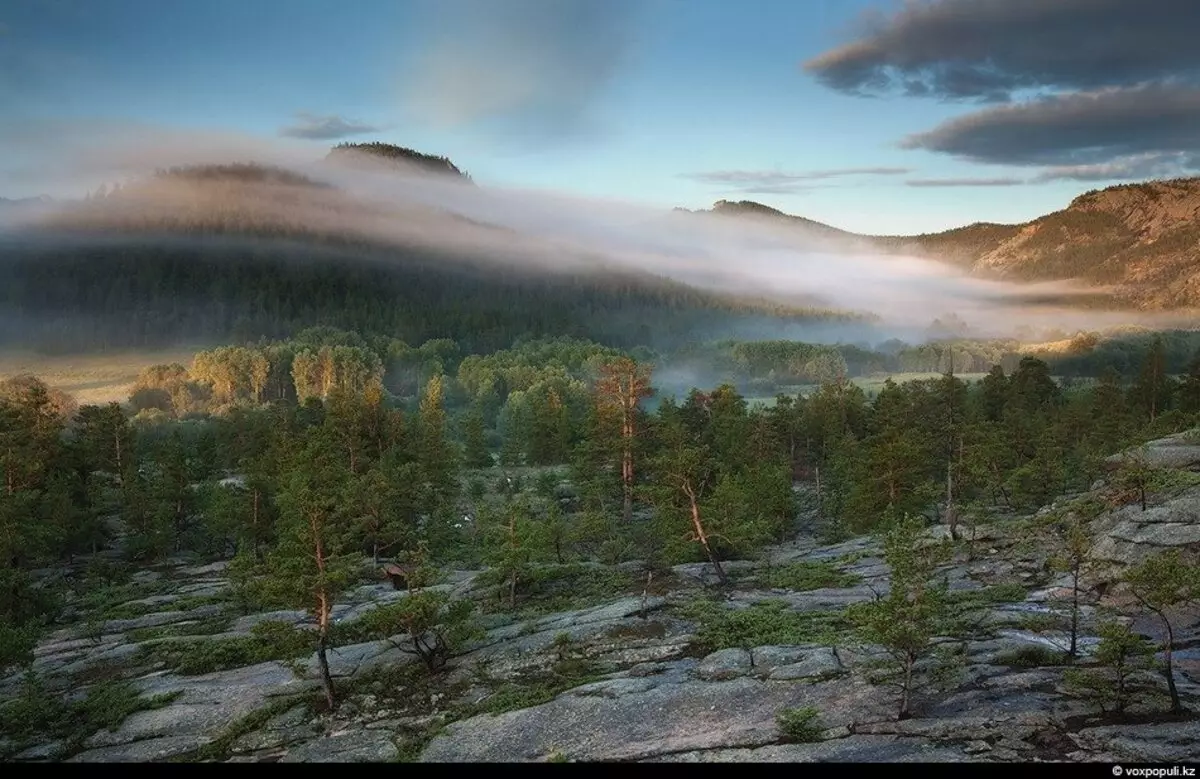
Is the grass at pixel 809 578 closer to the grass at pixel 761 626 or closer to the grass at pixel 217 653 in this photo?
the grass at pixel 761 626

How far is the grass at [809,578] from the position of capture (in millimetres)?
51062

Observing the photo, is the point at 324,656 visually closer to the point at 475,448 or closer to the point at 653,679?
the point at 653,679

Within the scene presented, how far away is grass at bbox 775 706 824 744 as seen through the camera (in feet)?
89.3

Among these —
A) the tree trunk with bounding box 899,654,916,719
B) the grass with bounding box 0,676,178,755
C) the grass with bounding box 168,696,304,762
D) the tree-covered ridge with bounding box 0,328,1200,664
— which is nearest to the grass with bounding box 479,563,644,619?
the tree-covered ridge with bounding box 0,328,1200,664

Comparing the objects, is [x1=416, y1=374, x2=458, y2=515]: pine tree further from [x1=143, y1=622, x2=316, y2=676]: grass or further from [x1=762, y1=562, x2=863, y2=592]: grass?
[x1=762, y1=562, x2=863, y2=592]: grass

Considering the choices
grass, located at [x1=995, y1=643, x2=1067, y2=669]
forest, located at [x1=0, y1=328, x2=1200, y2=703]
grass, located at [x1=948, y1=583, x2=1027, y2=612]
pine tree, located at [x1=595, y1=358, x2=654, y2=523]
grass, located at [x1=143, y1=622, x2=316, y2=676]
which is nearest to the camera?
grass, located at [x1=995, y1=643, x2=1067, y2=669]

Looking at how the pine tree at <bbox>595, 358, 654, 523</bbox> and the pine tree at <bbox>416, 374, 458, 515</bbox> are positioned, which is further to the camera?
Answer: the pine tree at <bbox>595, 358, 654, 523</bbox>

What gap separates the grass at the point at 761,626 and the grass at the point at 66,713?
87.5 ft

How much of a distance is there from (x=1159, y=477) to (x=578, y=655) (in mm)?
36155

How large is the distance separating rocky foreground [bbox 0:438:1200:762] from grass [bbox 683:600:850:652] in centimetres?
16

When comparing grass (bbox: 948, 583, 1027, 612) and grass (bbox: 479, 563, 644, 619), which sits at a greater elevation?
grass (bbox: 948, 583, 1027, 612)

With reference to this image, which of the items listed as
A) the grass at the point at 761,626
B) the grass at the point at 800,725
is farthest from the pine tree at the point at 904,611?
the grass at the point at 761,626

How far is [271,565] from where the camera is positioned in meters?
38.8

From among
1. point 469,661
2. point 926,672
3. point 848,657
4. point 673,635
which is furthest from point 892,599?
point 469,661
